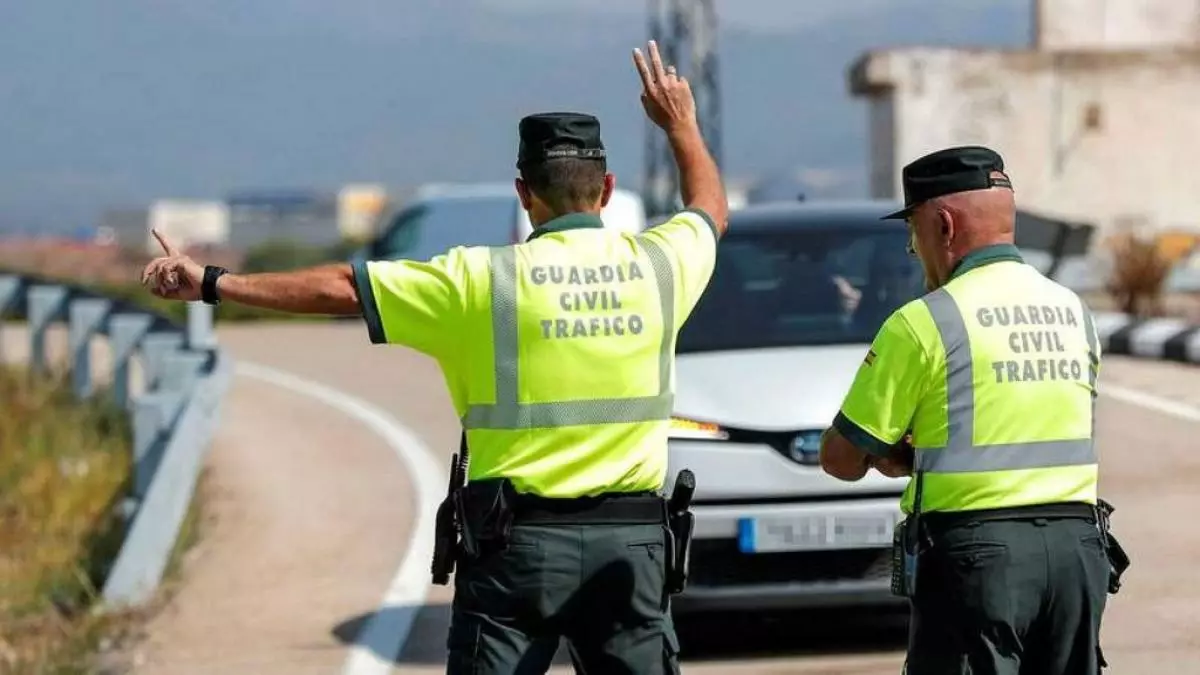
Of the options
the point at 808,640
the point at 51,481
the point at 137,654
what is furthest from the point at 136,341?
the point at 808,640

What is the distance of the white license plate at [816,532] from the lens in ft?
26.3

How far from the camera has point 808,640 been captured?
28.9 feet

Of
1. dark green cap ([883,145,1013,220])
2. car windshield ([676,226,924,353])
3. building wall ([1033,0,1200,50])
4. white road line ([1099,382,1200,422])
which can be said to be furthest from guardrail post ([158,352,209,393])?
building wall ([1033,0,1200,50])

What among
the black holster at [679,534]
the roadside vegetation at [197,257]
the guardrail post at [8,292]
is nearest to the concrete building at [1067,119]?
the roadside vegetation at [197,257]

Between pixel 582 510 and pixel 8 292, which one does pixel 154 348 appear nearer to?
pixel 8 292

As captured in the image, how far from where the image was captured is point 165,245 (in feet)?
16.8

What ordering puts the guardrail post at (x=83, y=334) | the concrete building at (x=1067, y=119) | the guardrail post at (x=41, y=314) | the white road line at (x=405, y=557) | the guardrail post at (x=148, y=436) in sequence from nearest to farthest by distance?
1. the white road line at (x=405, y=557)
2. the guardrail post at (x=148, y=436)
3. the guardrail post at (x=83, y=334)
4. the guardrail post at (x=41, y=314)
5. the concrete building at (x=1067, y=119)

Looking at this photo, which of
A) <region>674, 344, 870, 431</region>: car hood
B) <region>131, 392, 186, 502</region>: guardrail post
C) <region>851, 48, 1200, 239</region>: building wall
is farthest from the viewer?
<region>851, 48, 1200, 239</region>: building wall

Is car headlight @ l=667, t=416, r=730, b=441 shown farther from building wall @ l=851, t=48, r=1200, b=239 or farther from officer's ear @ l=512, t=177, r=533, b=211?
building wall @ l=851, t=48, r=1200, b=239

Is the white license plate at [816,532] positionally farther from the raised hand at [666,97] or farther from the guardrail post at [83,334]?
the guardrail post at [83,334]

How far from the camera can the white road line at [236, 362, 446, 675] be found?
8.87m

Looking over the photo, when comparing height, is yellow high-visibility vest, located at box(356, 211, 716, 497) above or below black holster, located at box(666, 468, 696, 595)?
above

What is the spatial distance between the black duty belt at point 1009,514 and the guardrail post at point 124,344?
11.3m

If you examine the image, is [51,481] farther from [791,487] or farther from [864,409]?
[864,409]
